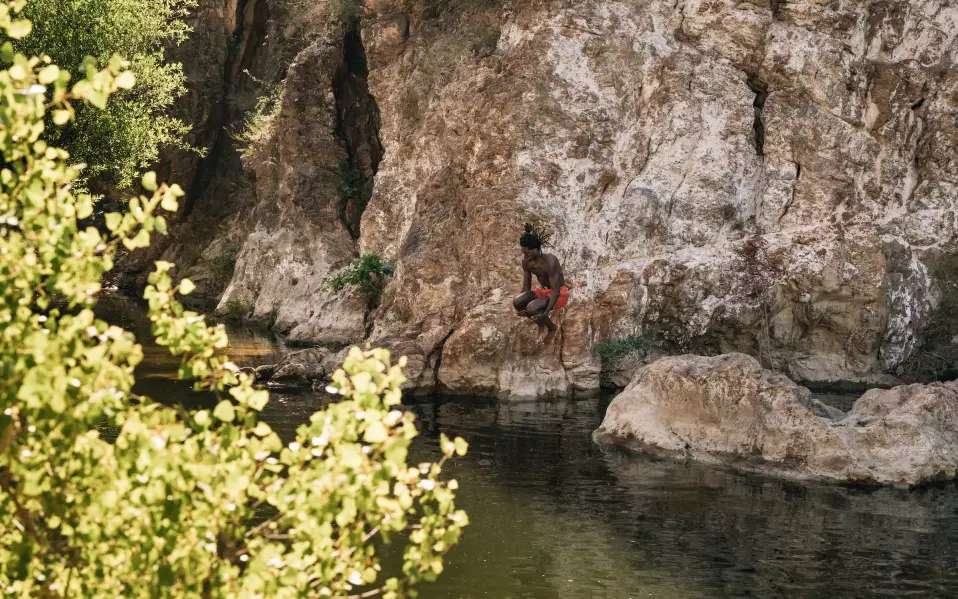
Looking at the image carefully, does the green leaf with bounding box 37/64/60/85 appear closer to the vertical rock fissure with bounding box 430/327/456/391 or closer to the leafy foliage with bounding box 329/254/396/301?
the vertical rock fissure with bounding box 430/327/456/391

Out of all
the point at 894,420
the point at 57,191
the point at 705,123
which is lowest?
the point at 894,420

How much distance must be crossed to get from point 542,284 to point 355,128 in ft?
53.3

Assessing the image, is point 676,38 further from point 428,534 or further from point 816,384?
point 428,534

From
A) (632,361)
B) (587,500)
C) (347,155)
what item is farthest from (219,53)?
(587,500)

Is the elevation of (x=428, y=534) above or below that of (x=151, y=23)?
below

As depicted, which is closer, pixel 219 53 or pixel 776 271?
pixel 776 271

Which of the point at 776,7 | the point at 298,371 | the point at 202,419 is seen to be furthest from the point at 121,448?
the point at 776,7

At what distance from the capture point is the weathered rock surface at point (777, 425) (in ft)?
41.9

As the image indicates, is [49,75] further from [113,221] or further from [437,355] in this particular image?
[437,355]

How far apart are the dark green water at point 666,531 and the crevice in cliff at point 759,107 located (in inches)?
347

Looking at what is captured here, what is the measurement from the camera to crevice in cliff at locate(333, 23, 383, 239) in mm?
31016

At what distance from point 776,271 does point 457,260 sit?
591 cm

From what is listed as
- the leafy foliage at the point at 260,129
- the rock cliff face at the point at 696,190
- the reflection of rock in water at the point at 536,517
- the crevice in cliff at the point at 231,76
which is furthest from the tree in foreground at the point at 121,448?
the crevice in cliff at the point at 231,76

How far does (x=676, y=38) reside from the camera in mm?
21609
